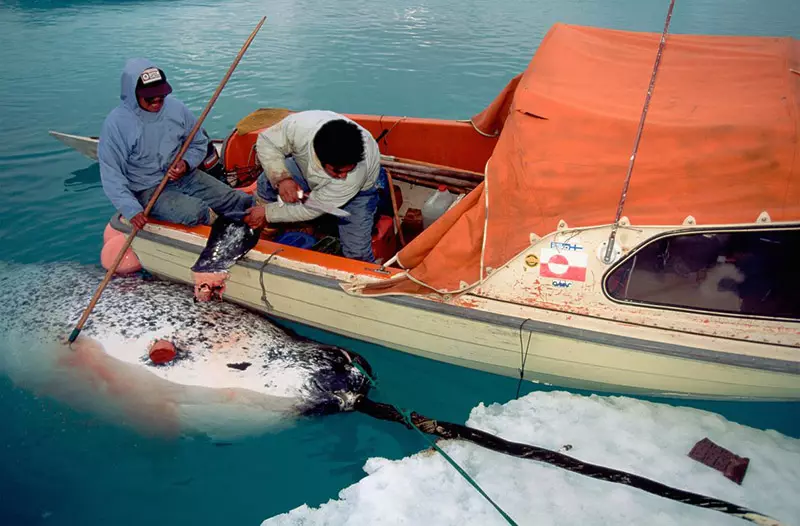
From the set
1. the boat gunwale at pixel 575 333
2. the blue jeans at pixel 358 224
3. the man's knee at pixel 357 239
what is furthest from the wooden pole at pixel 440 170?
the boat gunwale at pixel 575 333

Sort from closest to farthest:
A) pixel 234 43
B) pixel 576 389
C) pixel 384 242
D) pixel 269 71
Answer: pixel 576 389
pixel 384 242
pixel 269 71
pixel 234 43

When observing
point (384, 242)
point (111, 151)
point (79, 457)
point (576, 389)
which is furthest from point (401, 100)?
point (79, 457)

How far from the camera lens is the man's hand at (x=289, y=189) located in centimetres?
448

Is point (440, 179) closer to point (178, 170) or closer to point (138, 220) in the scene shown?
point (178, 170)

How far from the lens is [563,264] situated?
141 inches

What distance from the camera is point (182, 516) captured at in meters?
3.74

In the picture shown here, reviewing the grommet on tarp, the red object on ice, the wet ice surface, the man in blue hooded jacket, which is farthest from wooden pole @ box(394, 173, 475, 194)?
the grommet on tarp

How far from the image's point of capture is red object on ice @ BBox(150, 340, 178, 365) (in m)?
4.40

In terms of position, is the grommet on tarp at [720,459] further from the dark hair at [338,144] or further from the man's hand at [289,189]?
the man's hand at [289,189]

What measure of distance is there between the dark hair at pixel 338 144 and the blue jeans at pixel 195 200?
1.39 m

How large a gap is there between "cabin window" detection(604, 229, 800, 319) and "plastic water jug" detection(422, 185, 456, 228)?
2.02 m

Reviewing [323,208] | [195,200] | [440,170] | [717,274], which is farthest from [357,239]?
[717,274]

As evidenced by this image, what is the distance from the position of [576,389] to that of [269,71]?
467 inches

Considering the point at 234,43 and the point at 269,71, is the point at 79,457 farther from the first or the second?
the point at 234,43
